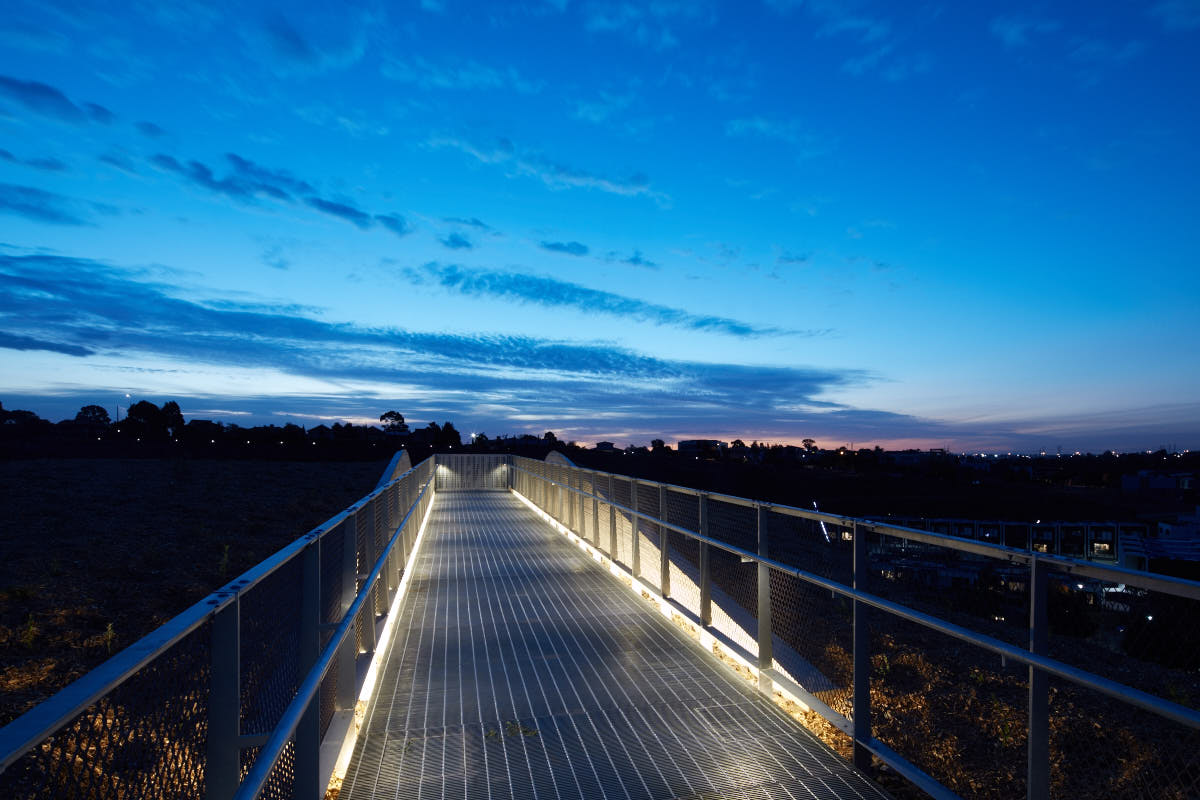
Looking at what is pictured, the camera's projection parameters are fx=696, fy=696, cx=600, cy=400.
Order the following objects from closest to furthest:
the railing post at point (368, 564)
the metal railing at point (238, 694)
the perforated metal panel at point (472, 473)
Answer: the metal railing at point (238, 694)
the railing post at point (368, 564)
the perforated metal panel at point (472, 473)

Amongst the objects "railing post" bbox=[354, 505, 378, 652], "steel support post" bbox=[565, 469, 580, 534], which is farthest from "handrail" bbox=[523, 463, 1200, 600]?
"steel support post" bbox=[565, 469, 580, 534]

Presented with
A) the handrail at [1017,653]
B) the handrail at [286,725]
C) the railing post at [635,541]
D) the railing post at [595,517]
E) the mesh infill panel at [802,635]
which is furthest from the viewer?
the railing post at [595,517]

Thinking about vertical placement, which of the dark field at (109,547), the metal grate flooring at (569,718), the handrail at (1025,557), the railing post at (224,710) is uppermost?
the handrail at (1025,557)

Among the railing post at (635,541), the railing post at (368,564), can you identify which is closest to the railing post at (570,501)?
the railing post at (635,541)

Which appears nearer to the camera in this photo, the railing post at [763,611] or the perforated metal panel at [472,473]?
the railing post at [763,611]

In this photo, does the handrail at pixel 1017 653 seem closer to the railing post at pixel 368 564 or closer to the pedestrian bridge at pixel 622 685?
the pedestrian bridge at pixel 622 685

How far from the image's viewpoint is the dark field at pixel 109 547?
1138 cm

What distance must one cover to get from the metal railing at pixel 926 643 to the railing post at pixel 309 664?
2.50 metres

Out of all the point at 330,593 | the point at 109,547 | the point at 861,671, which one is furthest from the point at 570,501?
the point at 109,547

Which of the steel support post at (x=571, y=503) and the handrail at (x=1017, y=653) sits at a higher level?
the handrail at (x=1017, y=653)

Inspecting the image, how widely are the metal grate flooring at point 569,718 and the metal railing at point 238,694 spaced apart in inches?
15.3

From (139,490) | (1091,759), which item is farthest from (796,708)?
(139,490)

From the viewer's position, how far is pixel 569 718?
4223 millimetres

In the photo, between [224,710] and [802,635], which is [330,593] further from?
[802,635]
